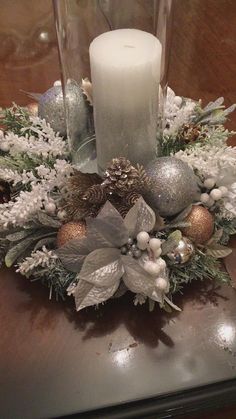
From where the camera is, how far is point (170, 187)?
0.52 m

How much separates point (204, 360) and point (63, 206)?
222 mm

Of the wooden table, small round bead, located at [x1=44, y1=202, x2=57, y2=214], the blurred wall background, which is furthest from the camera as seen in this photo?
the blurred wall background

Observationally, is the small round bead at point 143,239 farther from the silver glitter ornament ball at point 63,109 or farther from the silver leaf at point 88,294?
the silver glitter ornament ball at point 63,109

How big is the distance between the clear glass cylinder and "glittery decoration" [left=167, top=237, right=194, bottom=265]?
13 centimetres

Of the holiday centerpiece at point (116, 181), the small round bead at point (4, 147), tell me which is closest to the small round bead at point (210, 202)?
the holiday centerpiece at point (116, 181)

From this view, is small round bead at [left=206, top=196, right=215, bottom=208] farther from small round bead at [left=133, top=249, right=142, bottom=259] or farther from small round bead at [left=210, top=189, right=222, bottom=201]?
small round bead at [left=133, top=249, right=142, bottom=259]

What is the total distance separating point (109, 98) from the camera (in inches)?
21.2

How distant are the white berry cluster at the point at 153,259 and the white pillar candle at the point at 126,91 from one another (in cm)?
13

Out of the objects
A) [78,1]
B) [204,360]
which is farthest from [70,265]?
[78,1]

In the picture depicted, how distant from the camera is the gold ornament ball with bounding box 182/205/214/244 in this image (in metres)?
0.53

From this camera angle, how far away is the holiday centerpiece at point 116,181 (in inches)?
19.3

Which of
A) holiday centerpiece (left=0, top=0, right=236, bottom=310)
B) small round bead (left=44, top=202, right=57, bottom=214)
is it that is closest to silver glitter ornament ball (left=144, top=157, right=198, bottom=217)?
holiday centerpiece (left=0, top=0, right=236, bottom=310)

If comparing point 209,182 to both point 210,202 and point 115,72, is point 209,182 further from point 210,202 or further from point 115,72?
point 115,72

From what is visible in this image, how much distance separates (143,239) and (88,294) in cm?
8
